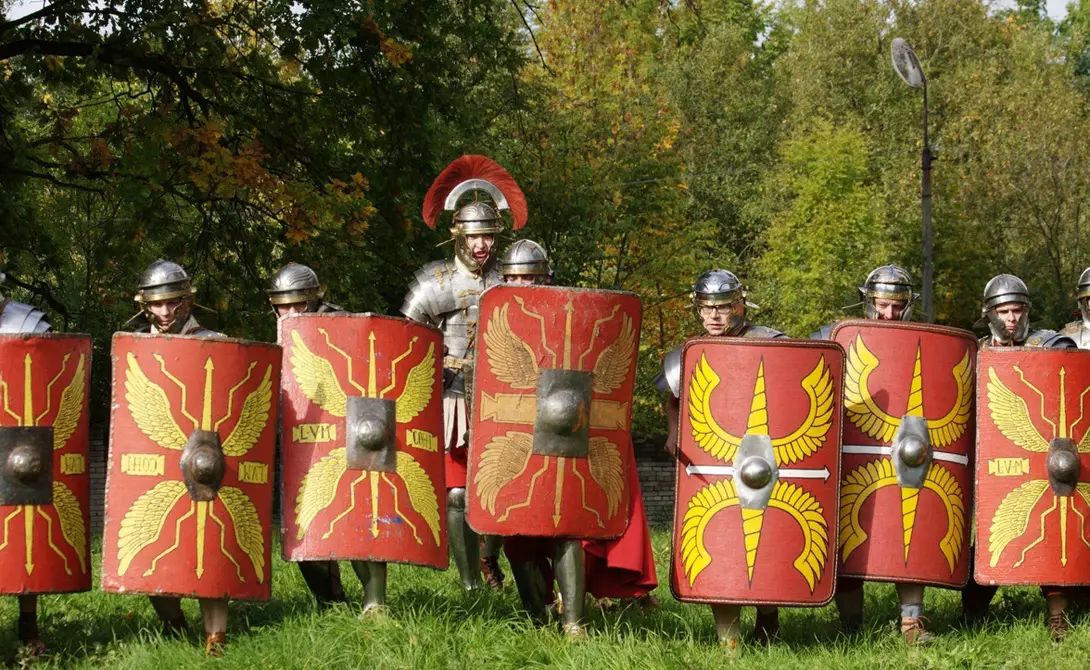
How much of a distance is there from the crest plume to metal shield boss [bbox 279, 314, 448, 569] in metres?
1.73

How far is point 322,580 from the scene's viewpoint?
6.80 meters

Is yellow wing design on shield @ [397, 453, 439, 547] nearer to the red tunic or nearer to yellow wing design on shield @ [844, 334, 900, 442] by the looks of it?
the red tunic

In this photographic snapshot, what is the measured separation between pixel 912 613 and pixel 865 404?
84 cm

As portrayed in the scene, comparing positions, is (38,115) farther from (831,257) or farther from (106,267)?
(831,257)

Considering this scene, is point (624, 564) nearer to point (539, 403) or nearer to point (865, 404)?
point (539, 403)

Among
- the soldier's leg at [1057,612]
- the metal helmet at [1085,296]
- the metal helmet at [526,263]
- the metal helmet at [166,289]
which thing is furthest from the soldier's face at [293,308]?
the metal helmet at [1085,296]

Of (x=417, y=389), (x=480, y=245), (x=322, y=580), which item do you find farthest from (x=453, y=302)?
(x=322, y=580)

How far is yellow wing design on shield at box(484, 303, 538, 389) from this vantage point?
5984 millimetres

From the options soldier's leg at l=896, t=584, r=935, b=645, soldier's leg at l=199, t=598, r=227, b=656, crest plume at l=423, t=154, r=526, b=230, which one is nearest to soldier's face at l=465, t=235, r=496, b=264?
crest plume at l=423, t=154, r=526, b=230

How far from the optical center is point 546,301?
235 inches

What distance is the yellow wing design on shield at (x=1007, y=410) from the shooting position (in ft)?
20.7

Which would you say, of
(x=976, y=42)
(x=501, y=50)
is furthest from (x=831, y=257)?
(x=501, y=50)

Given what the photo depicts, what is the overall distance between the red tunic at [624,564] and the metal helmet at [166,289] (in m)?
1.87

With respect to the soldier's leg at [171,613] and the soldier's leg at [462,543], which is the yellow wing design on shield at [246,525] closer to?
the soldier's leg at [171,613]
